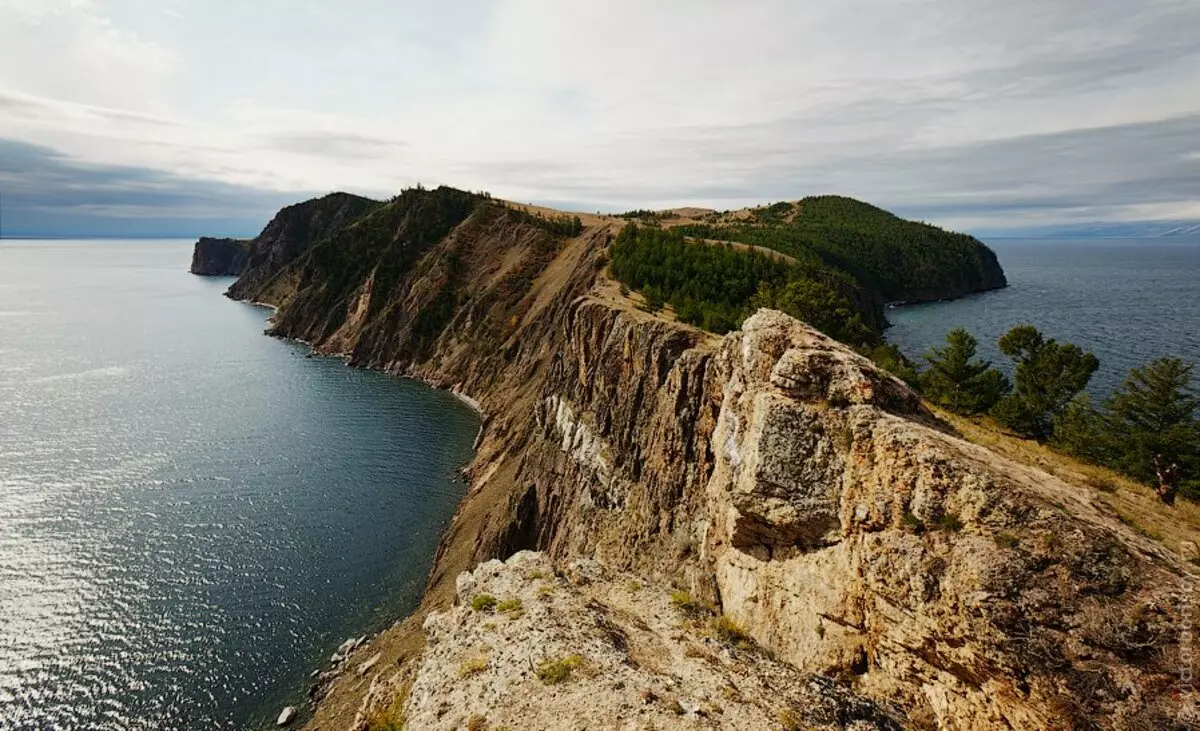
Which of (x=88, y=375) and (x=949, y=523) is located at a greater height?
(x=949, y=523)

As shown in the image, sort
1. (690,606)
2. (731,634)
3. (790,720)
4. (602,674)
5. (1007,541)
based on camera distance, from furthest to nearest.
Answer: (690,606) → (731,634) → (602,674) → (790,720) → (1007,541)

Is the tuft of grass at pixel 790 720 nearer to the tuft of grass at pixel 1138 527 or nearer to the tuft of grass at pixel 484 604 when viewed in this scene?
the tuft of grass at pixel 1138 527


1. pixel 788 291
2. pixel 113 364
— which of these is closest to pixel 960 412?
pixel 788 291

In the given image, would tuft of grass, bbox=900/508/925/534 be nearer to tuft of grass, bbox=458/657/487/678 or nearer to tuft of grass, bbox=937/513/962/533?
tuft of grass, bbox=937/513/962/533

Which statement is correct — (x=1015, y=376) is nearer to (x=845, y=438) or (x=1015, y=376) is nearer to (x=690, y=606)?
(x=845, y=438)

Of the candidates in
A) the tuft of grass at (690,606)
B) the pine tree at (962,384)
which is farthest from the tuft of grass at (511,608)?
the pine tree at (962,384)

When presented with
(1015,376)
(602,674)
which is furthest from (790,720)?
(1015,376)
